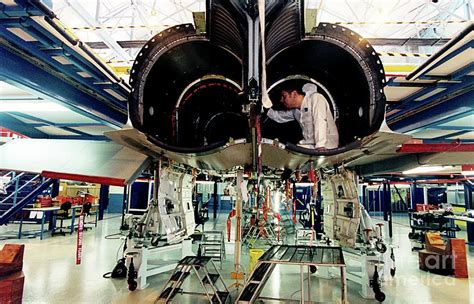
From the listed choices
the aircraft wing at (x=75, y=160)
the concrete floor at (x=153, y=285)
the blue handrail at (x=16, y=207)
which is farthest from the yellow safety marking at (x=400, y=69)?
the blue handrail at (x=16, y=207)

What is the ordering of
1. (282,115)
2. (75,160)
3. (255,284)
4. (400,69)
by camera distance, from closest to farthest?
(282,115) < (255,284) < (400,69) < (75,160)

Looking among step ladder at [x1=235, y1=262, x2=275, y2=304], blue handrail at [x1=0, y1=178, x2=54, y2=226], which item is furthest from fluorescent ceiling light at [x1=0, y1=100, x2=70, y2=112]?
blue handrail at [x1=0, y1=178, x2=54, y2=226]

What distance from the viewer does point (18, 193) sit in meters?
10.5

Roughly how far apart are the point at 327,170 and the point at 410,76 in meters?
2.76

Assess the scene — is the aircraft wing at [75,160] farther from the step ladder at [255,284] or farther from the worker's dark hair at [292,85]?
the worker's dark hair at [292,85]

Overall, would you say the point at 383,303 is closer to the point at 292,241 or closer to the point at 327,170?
the point at 327,170

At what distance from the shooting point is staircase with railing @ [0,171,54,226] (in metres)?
9.37

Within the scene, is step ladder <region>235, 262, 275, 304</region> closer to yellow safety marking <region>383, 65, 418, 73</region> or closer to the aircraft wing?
the aircraft wing

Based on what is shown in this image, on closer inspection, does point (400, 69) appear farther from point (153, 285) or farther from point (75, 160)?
point (153, 285)

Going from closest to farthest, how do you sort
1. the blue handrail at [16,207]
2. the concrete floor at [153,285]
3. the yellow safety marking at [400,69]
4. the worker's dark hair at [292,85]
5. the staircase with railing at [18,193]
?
the worker's dark hair at [292,85] → the yellow safety marking at [400,69] → the concrete floor at [153,285] → the blue handrail at [16,207] → the staircase with railing at [18,193]

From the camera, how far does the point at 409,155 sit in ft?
18.5

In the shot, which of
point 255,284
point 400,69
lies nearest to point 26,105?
point 255,284

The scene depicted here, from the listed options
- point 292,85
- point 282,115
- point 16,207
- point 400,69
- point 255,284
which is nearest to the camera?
point 282,115

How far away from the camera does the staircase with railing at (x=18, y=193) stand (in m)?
9.37
